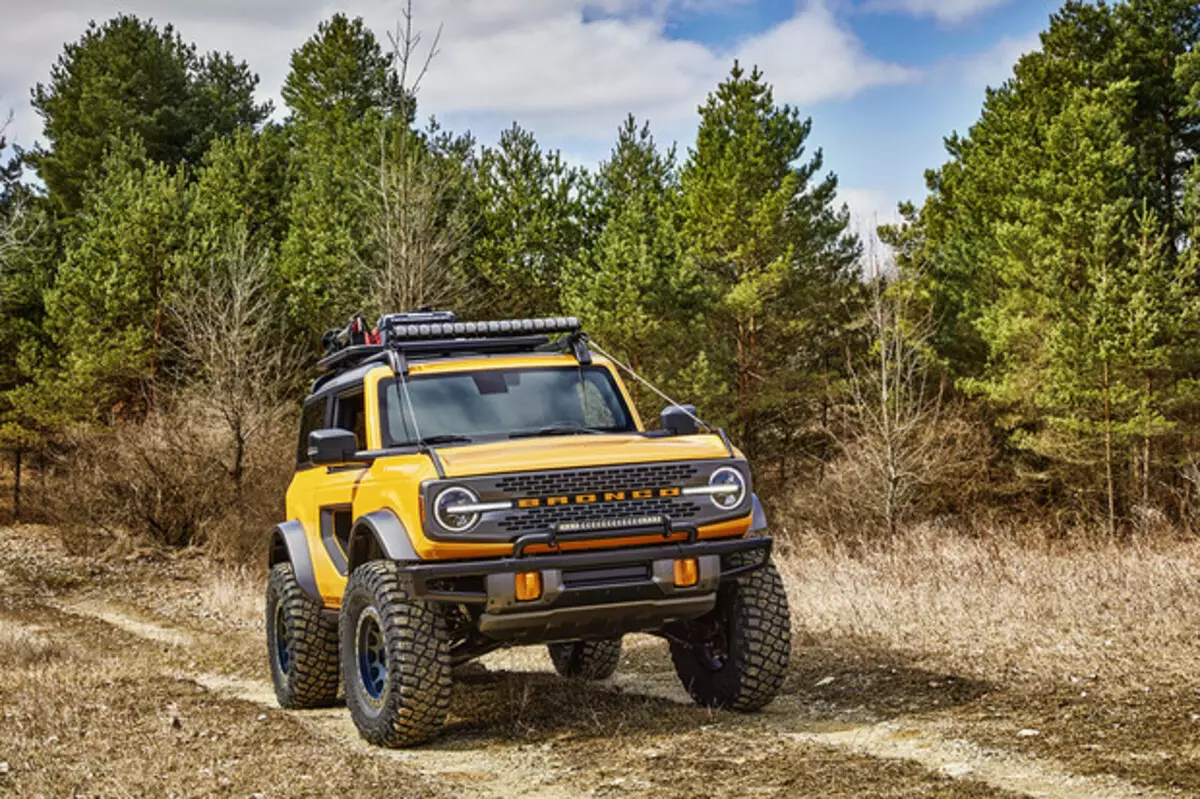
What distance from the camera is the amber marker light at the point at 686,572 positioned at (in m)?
6.80

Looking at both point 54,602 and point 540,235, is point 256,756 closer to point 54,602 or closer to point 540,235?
point 54,602

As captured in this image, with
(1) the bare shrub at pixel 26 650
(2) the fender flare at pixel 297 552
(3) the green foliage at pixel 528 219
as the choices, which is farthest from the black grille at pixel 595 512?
(3) the green foliage at pixel 528 219

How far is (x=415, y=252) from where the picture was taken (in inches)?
988

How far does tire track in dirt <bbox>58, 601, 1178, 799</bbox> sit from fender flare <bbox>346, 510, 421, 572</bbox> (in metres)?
1.09

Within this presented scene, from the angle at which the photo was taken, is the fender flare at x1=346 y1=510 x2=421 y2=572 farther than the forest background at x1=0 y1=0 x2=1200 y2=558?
No

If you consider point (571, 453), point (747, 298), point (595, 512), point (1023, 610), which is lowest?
point (1023, 610)

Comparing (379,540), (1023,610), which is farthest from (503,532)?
(1023,610)

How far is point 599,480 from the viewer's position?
678cm

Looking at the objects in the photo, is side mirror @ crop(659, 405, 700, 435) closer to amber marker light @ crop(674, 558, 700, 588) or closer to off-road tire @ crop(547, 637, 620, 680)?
amber marker light @ crop(674, 558, 700, 588)

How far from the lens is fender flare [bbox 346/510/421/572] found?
22.1 feet

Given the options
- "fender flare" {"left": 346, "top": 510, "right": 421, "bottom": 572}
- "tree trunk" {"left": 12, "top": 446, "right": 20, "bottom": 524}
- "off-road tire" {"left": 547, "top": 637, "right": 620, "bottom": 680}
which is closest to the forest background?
"tree trunk" {"left": 12, "top": 446, "right": 20, "bottom": 524}

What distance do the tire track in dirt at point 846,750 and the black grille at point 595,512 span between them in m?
1.25

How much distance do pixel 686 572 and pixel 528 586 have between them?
2.95 ft

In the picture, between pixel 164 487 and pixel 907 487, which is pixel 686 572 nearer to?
pixel 164 487
